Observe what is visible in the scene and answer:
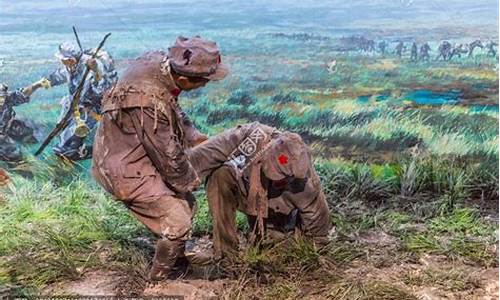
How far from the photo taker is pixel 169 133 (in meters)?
4.34

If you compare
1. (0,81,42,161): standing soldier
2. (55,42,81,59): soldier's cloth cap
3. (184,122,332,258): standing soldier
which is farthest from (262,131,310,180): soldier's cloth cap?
(0,81,42,161): standing soldier

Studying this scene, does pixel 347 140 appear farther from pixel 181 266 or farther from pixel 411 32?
pixel 181 266

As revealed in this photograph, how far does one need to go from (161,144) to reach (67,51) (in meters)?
2.20

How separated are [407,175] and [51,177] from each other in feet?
8.63

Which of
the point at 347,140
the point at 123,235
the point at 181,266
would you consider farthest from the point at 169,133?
the point at 347,140

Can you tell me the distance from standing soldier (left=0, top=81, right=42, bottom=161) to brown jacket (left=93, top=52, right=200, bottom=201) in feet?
6.51

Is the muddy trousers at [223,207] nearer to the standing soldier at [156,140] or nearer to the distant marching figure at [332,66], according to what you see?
the standing soldier at [156,140]

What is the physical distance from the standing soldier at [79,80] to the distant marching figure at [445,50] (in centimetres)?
235

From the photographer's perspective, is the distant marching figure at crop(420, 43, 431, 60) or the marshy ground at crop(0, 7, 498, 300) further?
the distant marching figure at crop(420, 43, 431, 60)

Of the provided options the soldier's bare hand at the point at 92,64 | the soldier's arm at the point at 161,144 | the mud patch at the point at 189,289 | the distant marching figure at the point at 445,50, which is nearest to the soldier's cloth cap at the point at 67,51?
the soldier's bare hand at the point at 92,64

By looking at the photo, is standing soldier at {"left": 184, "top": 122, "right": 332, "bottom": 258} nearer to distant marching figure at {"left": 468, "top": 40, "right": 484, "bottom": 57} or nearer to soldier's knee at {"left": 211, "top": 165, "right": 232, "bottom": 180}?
soldier's knee at {"left": 211, "top": 165, "right": 232, "bottom": 180}

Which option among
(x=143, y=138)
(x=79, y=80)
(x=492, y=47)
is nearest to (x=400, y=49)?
(x=492, y=47)

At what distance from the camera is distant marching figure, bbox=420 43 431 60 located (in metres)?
6.02

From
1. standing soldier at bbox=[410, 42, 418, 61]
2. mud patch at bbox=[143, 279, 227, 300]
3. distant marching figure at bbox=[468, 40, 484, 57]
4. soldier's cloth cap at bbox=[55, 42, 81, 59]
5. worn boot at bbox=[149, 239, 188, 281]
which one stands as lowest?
mud patch at bbox=[143, 279, 227, 300]
